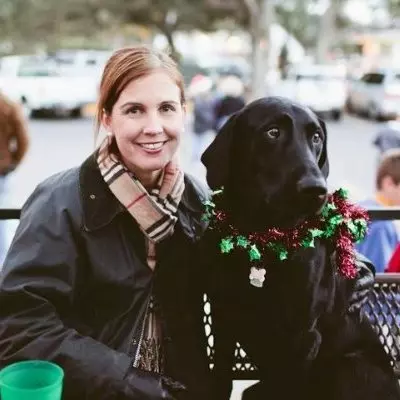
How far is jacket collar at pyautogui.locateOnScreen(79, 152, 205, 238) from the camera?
217 centimetres

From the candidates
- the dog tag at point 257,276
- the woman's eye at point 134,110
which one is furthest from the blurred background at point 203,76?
the dog tag at point 257,276

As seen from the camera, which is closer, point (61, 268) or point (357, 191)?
point (61, 268)

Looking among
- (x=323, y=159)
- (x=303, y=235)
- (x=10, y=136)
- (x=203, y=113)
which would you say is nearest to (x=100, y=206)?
(x=303, y=235)

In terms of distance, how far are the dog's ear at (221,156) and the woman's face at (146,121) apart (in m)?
0.14

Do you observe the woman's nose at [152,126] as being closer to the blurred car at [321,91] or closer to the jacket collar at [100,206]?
the jacket collar at [100,206]

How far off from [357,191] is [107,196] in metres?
8.79

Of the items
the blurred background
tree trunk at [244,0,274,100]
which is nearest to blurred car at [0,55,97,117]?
the blurred background

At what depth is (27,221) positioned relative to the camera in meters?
2.18

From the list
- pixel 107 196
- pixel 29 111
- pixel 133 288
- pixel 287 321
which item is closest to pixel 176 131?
pixel 107 196

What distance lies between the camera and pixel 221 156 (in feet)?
7.39

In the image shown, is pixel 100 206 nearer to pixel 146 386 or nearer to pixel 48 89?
pixel 146 386

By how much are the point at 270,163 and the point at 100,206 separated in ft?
1.84

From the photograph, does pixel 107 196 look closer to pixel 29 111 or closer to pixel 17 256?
pixel 17 256

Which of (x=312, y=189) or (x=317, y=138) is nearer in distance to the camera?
(x=312, y=189)
